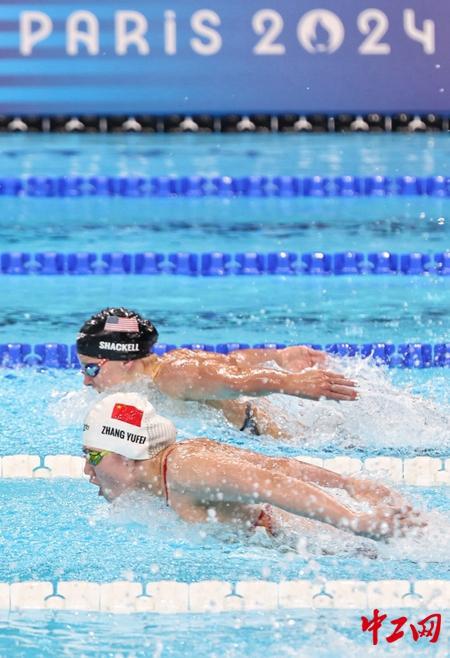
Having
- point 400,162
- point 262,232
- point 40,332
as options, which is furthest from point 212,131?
point 40,332

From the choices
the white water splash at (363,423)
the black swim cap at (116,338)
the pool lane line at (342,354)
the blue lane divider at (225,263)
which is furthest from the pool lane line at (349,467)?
the blue lane divider at (225,263)

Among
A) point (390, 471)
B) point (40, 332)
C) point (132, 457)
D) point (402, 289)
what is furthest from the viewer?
point (402, 289)

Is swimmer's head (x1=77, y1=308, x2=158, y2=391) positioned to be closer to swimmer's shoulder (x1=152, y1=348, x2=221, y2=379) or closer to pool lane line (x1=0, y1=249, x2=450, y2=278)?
swimmer's shoulder (x1=152, y1=348, x2=221, y2=379)

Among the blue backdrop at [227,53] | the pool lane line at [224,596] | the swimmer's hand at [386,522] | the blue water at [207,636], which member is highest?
the blue backdrop at [227,53]

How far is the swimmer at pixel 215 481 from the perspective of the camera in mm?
3359

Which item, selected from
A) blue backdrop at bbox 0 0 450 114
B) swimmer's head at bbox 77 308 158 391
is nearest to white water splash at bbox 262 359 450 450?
swimmer's head at bbox 77 308 158 391

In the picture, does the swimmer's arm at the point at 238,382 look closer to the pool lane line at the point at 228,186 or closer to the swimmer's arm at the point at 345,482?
the swimmer's arm at the point at 345,482

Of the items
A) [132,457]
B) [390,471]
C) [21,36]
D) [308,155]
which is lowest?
[390,471]

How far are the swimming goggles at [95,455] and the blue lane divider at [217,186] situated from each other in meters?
4.66

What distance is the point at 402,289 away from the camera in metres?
6.92

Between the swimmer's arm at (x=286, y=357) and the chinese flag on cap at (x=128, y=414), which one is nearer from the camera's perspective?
the chinese flag on cap at (x=128, y=414)

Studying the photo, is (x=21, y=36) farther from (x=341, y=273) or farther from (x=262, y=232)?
(x=341, y=273)

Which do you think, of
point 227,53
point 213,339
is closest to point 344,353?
point 213,339

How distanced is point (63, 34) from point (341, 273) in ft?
10.7
